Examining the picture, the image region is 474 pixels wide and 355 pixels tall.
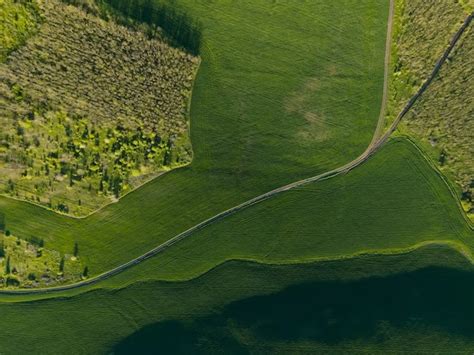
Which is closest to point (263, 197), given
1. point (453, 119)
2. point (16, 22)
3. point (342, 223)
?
point (342, 223)

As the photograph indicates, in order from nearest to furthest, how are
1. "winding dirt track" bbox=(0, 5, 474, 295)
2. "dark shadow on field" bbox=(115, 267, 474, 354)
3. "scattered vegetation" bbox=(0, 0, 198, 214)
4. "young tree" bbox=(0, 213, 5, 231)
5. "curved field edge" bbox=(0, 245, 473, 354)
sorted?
"scattered vegetation" bbox=(0, 0, 198, 214) < "young tree" bbox=(0, 213, 5, 231) < "winding dirt track" bbox=(0, 5, 474, 295) < "dark shadow on field" bbox=(115, 267, 474, 354) < "curved field edge" bbox=(0, 245, 473, 354)

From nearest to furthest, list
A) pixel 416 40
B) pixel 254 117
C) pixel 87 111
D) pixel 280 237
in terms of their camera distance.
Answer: pixel 87 111
pixel 416 40
pixel 254 117
pixel 280 237

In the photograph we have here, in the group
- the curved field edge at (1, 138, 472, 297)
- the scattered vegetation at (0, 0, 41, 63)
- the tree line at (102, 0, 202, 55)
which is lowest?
the curved field edge at (1, 138, 472, 297)

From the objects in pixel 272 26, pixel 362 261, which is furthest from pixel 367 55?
pixel 362 261

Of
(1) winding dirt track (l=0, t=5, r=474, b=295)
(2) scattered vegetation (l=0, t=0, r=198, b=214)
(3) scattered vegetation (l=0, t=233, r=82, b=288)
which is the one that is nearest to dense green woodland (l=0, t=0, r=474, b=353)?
(1) winding dirt track (l=0, t=5, r=474, b=295)

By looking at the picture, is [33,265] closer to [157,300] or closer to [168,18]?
[157,300]

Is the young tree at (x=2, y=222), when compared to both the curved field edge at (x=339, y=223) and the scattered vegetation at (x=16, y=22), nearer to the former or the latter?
the curved field edge at (x=339, y=223)

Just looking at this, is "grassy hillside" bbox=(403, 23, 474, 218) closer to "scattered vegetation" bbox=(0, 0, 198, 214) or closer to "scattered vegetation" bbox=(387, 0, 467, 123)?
"scattered vegetation" bbox=(387, 0, 467, 123)
